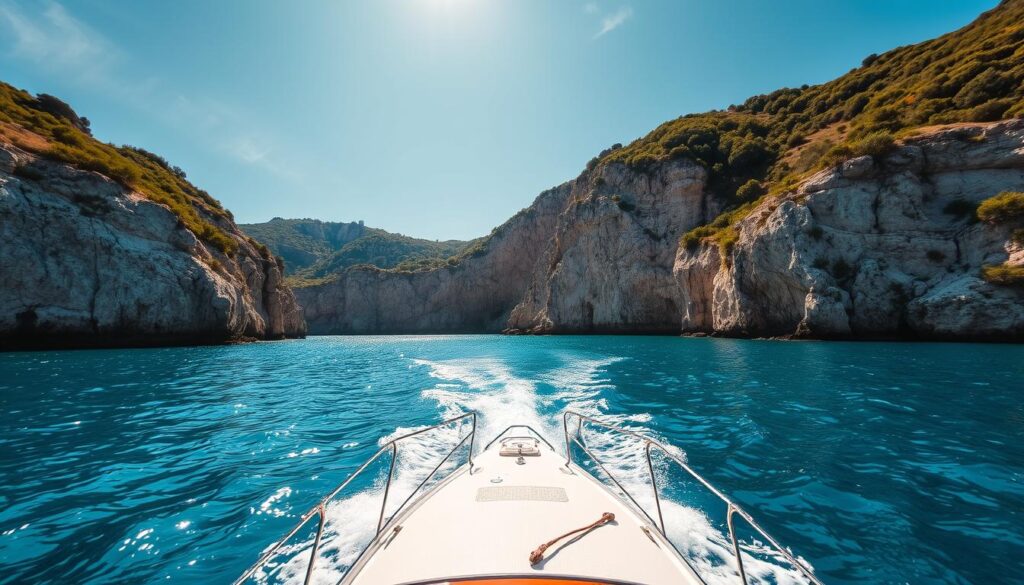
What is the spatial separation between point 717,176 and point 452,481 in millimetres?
58006

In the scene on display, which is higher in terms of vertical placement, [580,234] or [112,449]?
[580,234]

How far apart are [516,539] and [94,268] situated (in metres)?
39.0

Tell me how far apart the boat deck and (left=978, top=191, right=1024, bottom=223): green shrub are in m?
37.0

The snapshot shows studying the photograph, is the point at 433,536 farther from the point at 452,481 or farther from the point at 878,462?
the point at 878,462

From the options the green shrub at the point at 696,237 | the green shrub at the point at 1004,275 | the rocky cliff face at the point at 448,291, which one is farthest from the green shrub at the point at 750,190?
the rocky cliff face at the point at 448,291

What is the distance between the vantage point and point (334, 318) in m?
97.1

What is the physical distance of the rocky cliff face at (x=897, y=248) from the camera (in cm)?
2356

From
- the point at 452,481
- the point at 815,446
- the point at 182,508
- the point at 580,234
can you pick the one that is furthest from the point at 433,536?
the point at 580,234

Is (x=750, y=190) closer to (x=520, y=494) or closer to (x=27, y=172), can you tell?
(x=520, y=494)

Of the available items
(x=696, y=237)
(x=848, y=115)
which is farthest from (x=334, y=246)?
(x=848, y=115)

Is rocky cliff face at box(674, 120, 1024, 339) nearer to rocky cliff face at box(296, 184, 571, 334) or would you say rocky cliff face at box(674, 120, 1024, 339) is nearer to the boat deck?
the boat deck

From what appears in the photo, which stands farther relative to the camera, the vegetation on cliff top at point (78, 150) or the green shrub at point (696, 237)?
the green shrub at point (696, 237)

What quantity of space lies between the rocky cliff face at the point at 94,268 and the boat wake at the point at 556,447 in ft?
93.6

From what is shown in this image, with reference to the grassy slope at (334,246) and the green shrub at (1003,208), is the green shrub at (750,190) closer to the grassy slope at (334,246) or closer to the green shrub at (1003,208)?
the green shrub at (1003,208)
